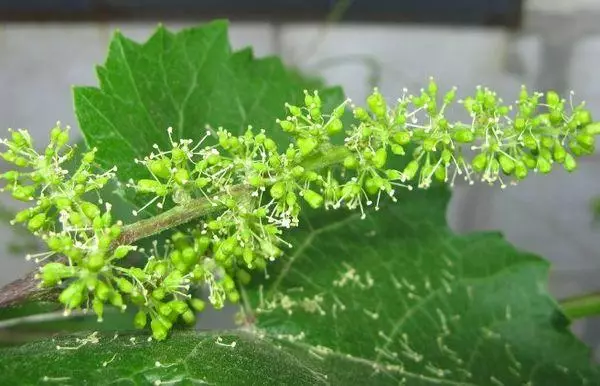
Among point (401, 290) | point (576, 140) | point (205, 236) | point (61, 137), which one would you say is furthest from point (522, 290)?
point (61, 137)

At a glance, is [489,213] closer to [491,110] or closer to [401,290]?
[401,290]

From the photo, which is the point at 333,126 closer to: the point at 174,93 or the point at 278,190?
the point at 278,190

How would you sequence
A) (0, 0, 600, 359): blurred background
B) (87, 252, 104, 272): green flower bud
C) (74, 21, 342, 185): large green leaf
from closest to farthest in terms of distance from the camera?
(87, 252, 104, 272): green flower bud → (74, 21, 342, 185): large green leaf → (0, 0, 600, 359): blurred background

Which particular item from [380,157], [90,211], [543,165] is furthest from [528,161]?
[90,211]

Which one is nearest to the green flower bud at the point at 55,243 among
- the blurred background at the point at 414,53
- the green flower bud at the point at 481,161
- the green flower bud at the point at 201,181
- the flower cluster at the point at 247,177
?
the flower cluster at the point at 247,177

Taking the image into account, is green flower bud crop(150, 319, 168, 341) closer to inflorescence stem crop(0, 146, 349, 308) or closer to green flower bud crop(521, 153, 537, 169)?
inflorescence stem crop(0, 146, 349, 308)

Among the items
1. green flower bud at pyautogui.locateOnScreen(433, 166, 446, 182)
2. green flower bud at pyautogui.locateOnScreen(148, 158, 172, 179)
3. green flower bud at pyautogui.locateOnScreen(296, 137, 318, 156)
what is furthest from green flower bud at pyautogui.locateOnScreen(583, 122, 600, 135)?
green flower bud at pyautogui.locateOnScreen(148, 158, 172, 179)

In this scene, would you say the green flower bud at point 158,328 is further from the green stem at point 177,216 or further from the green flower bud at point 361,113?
the green flower bud at point 361,113
